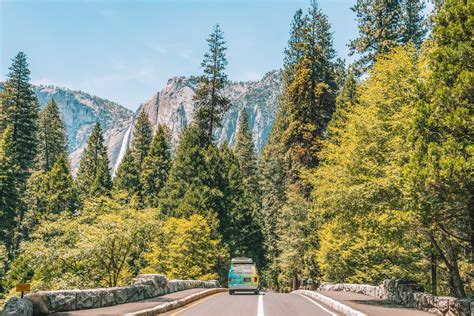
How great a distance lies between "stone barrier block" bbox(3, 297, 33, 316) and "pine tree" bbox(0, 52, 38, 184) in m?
50.8

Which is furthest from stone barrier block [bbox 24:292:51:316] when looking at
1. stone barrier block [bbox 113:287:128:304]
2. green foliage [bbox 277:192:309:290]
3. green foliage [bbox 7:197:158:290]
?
green foliage [bbox 277:192:309:290]

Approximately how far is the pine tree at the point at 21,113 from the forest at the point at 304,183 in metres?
0.19

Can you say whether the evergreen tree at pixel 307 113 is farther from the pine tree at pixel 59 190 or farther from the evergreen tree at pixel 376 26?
the pine tree at pixel 59 190

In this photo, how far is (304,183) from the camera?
44594 millimetres

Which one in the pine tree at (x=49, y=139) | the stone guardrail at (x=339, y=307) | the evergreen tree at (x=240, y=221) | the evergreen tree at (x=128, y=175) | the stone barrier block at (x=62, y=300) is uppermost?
the pine tree at (x=49, y=139)

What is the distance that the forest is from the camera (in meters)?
13.9

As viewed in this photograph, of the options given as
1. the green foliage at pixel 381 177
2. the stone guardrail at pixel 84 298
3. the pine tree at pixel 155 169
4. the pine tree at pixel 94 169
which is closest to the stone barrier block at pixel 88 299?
the stone guardrail at pixel 84 298

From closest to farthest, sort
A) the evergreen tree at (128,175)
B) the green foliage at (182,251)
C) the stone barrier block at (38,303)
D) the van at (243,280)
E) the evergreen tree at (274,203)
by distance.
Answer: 1. the stone barrier block at (38,303)
2. the van at (243,280)
3. the green foliage at (182,251)
4. the evergreen tree at (274,203)
5. the evergreen tree at (128,175)

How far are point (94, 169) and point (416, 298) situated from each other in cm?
6130

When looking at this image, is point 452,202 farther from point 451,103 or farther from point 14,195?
point 14,195

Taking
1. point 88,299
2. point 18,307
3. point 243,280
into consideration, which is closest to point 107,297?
point 88,299

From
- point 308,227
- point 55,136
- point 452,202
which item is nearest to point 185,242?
point 308,227

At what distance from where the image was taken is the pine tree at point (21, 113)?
185ft

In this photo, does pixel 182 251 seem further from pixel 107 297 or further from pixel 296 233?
pixel 107 297
